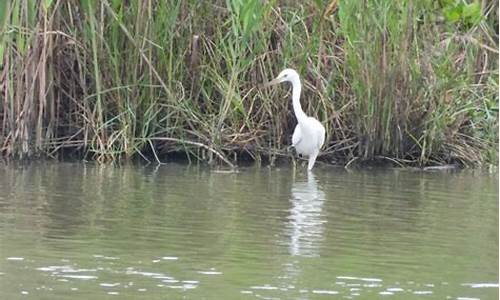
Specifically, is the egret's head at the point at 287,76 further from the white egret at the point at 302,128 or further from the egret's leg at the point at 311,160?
the egret's leg at the point at 311,160

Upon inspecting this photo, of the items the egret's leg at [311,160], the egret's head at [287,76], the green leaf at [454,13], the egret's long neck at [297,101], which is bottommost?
the egret's leg at [311,160]

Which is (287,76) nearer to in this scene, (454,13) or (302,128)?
(302,128)

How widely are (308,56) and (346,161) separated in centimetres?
97

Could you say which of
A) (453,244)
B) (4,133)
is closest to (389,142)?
(4,133)

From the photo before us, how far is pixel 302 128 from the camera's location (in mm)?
10969

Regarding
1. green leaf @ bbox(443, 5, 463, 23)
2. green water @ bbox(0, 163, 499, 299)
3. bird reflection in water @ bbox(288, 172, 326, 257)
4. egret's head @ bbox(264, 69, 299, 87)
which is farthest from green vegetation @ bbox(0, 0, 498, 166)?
bird reflection in water @ bbox(288, 172, 326, 257)

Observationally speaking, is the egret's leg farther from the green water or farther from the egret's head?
the egret's head

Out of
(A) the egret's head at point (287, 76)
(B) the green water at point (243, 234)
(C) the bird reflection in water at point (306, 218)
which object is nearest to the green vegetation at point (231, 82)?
(A) the egret's head at point (287, 76)

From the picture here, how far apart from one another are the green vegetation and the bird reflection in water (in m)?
1.07

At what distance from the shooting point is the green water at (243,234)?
582 cm

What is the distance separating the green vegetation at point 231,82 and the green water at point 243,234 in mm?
417

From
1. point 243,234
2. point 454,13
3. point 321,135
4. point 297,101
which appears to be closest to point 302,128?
point 321,135

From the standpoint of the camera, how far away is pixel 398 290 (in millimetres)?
5797

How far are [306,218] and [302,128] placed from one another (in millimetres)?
2792
